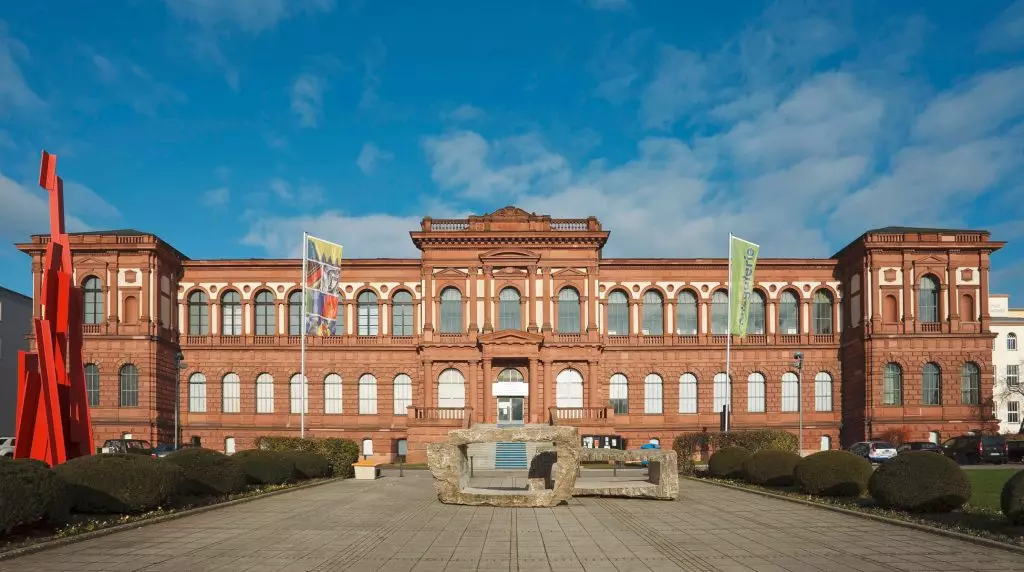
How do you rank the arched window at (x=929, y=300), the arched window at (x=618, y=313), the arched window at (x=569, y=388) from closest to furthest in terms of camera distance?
the arched window at (x=929, y=300) < the arched window at (x=569, y=388) < the arched window at (x=618, y=313)

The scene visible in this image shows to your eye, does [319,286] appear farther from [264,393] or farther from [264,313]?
[264,393]

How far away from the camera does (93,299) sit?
57.1 m

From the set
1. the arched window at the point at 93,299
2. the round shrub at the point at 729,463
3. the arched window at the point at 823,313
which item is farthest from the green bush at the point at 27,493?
the arched window at the point at 823,313

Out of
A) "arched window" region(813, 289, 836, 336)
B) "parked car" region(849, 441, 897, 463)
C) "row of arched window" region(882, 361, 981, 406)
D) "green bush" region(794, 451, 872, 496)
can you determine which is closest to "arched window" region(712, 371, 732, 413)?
"arched window" region(813, 289, 836, 336)

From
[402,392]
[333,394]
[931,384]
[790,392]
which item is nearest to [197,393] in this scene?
[333,394]

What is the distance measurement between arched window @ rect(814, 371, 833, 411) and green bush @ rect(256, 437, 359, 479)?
3490cm

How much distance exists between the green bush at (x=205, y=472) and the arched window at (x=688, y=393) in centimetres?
3805

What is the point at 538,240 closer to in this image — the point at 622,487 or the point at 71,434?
the point at 622,487

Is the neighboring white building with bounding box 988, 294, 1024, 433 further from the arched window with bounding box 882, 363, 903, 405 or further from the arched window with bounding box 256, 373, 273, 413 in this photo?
the arched window with bounding box 256, 373, 273, 413

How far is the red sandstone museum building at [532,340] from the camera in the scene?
56.0m

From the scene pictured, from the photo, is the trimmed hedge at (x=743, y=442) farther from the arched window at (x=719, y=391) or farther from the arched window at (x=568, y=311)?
the arched window at (x=568, y=311)

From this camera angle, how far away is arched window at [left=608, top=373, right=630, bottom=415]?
5897 centimetres

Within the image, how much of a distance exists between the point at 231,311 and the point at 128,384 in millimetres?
8525

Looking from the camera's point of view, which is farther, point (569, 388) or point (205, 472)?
point (569, 388)
